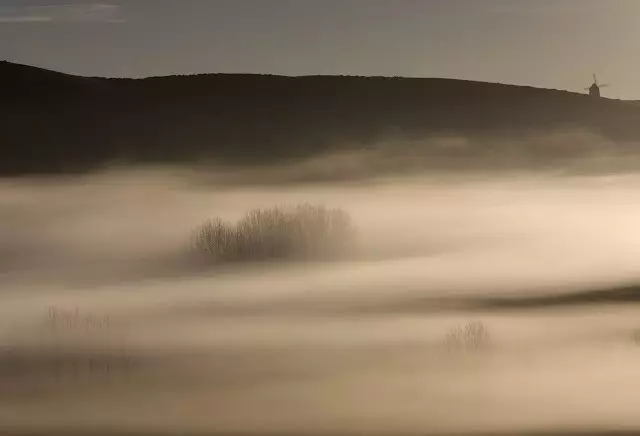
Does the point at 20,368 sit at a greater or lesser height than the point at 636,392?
greater

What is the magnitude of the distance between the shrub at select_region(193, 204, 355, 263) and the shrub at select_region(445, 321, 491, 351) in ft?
9.95

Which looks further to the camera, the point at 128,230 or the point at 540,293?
the point at 128,230

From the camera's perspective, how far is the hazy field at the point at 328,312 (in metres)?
6.25

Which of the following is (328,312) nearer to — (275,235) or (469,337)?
(469,337)

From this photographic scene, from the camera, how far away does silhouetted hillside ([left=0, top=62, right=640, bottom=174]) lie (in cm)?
1082

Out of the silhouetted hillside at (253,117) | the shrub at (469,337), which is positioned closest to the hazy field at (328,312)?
the shrub at (469,337)

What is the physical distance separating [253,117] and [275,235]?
1552 mm

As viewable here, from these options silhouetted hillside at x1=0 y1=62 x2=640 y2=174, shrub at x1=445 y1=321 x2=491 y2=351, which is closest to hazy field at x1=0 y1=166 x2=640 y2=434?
shrub at x1=445 y1=321 x2=491 y2=351

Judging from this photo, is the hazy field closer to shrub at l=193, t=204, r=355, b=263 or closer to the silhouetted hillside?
shrub at l=193, t=204, r=355, b=263

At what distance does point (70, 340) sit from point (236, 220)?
146 inches

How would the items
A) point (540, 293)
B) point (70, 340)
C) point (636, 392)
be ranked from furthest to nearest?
point (540, 293) → point (70, 340) → point (636, 392)

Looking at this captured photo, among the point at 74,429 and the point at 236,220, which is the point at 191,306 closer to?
the point at 236,220

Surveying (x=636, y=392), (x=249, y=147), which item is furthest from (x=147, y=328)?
(x=636, y=392)

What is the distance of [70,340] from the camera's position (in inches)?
353
